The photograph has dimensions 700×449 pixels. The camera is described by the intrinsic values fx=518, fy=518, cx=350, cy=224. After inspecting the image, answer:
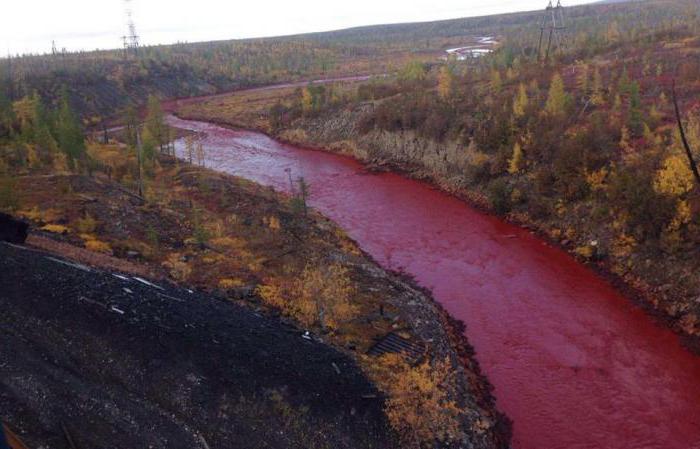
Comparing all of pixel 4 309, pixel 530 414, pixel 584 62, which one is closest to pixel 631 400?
pixel 530 414

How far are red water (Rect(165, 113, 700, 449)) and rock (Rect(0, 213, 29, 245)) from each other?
20409mm

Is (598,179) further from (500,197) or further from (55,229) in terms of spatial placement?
(55,229)

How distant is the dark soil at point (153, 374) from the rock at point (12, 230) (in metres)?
2.11

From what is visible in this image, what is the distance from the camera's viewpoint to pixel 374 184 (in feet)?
171

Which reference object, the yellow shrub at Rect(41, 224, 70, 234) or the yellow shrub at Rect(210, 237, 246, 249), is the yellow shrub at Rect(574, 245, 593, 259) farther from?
the yellow shrub at Rect(41, 224, 70, 234)

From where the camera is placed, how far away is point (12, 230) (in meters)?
23.4

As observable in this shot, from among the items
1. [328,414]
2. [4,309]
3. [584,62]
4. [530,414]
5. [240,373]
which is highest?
[584,62]

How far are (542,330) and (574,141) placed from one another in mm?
17442

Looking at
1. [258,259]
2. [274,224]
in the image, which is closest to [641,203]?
[258,259]

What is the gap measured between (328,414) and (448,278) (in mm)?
16421

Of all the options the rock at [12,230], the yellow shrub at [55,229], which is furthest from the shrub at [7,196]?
the rock at [12,230]

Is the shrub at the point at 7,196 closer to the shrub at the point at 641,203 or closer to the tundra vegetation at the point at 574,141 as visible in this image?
the tundra vegetation at the point at 574,141

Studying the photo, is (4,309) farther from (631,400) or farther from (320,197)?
(320,197)

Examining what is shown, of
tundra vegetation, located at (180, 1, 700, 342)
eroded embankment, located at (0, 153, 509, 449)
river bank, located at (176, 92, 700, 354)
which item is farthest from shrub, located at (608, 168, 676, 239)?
eroded embankment, located at (0, 153, 509, 449)
